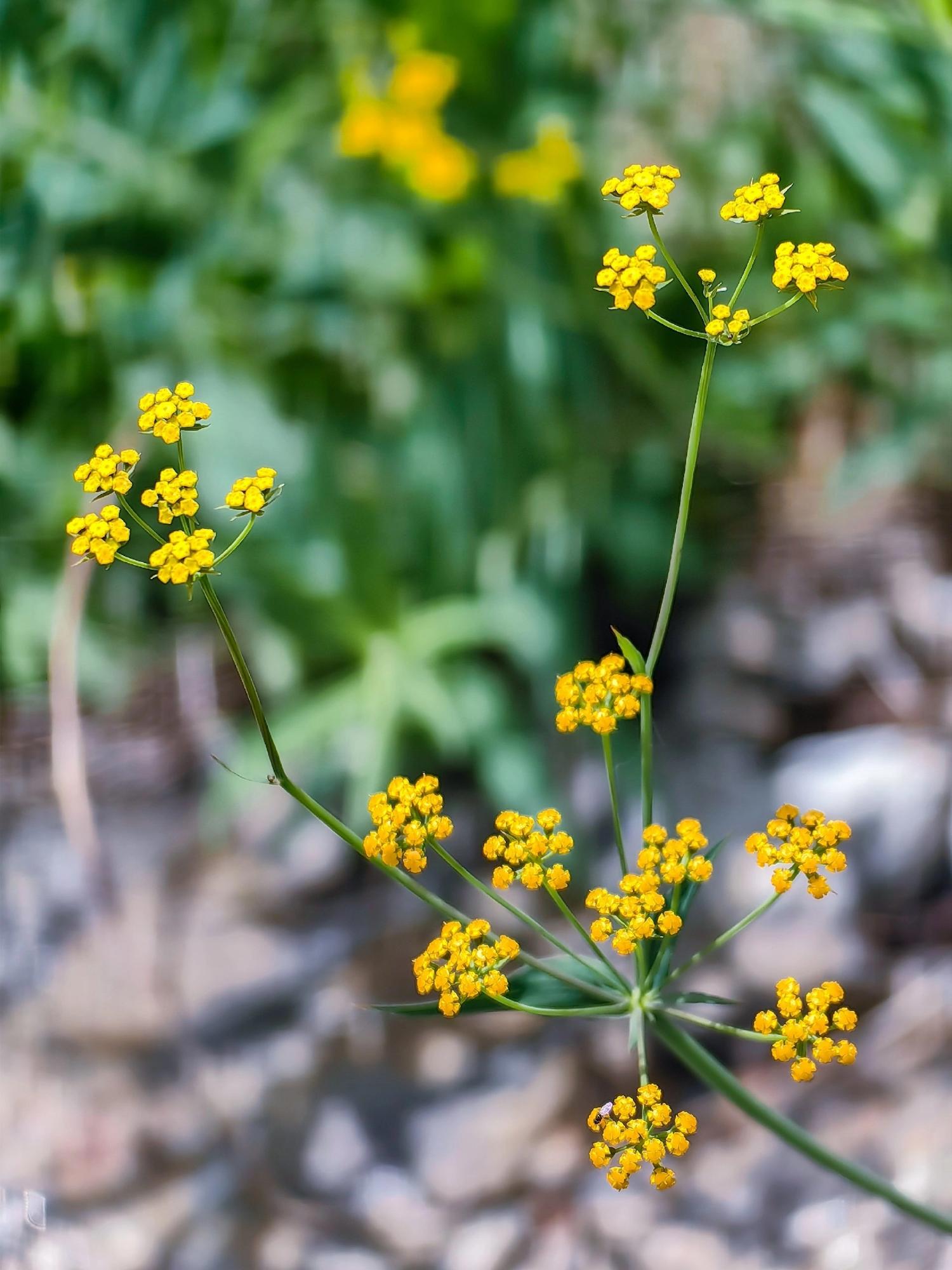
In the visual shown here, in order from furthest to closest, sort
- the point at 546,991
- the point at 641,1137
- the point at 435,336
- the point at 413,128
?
the point at 435,336 → the point at 413,128 → the point at 546,991 → the point at 641,1137

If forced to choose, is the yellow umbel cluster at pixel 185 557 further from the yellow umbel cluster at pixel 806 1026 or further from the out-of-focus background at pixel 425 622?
the out-of-focus background at pixel 425 622

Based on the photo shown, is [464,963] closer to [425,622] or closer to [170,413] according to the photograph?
[170,413]

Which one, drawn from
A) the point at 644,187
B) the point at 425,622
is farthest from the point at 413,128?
the point at 644,187

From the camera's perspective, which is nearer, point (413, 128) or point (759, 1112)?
point (759, 1112)

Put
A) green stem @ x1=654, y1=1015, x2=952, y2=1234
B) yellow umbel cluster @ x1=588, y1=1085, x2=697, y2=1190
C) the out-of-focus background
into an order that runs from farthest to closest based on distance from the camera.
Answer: the out-of-focus background → green stem @ x1=654, y1=1015, x2=952, y2=1234 → yellow umbel cluster @ x1=588, y1=1085, x2=697, y2=1190

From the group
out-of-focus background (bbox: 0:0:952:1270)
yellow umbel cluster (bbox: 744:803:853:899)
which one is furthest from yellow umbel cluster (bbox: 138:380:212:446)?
out-of-focus background (bbox: 0:0:952:1270)

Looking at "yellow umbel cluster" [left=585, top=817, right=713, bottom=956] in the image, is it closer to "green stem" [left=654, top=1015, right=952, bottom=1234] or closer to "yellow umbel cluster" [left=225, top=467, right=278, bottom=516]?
"green stem" [left=654, top=1015, right=952, bottom=1234]
